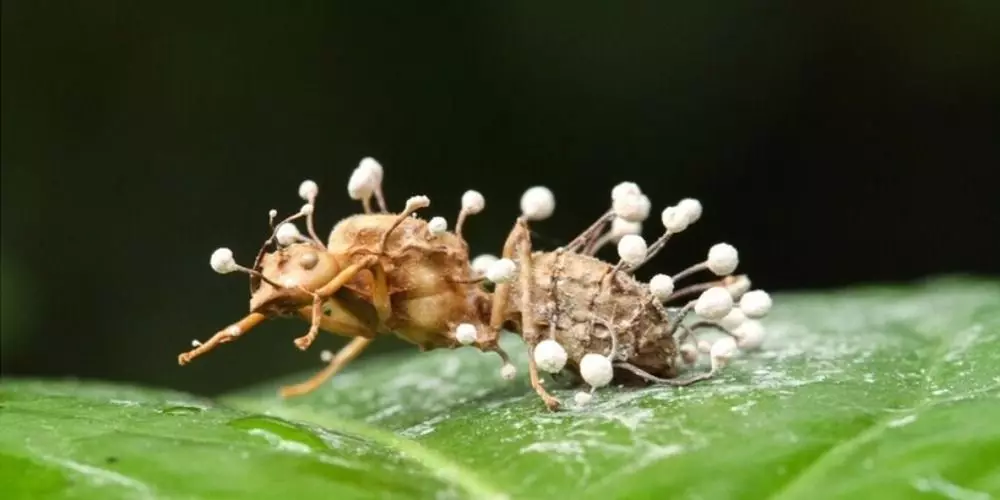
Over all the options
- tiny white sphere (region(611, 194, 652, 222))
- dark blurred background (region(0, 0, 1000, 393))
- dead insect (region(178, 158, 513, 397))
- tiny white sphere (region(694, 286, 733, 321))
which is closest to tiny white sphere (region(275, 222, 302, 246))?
dead insect (region(178, 158, 513, 397))

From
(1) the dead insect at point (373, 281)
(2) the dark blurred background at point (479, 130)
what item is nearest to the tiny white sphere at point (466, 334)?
(1) the dead insect at point (373, 281)

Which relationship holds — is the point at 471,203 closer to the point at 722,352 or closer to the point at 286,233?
the point at 286,233

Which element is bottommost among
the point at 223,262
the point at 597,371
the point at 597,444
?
the point at 597,444

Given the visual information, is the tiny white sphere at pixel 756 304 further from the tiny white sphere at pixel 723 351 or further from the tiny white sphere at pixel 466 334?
the tiny white sphere at pixel 466 334

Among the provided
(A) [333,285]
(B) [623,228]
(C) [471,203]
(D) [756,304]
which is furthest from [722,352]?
(A) [333,285]

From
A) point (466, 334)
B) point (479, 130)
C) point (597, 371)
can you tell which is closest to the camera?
point (597, 371)
